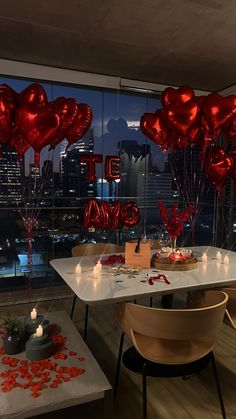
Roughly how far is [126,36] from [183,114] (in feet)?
3.22

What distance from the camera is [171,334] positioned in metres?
1.59

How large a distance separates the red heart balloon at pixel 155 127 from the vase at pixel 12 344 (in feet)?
6.38

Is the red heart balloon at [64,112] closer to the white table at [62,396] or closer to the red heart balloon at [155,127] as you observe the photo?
the red heart balloon at [155,127]

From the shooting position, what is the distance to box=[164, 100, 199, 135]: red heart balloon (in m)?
2.58

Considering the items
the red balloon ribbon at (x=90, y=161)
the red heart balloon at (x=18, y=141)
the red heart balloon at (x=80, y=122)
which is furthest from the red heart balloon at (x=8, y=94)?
the red balloon ribbon at (x=90, y=161)

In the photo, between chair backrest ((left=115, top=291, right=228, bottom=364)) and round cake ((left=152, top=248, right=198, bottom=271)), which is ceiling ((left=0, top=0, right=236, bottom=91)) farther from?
chair backrest ((left=115, top=291, right=228, bottom=364))

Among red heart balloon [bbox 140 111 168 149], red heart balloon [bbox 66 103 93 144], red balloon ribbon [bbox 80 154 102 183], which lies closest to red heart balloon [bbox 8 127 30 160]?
red heart balloon [bbox 66 103 93 144]

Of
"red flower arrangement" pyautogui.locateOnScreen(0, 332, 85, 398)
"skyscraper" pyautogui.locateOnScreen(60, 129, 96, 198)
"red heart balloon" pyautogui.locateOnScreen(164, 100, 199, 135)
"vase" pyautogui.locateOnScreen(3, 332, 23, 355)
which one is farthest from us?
"skyscraper" pyautogui.locateOnScreen(60, 129, 96, 198)

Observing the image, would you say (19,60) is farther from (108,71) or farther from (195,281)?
(195,281)

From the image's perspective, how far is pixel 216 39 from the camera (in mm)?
2943

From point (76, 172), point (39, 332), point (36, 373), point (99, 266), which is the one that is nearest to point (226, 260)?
point (99, 266)

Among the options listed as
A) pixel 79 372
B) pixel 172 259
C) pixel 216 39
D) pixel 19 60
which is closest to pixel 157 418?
pixel 79 372

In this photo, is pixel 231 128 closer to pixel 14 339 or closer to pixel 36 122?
pixel 36 122

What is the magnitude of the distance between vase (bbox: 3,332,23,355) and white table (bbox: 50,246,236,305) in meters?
0.47
